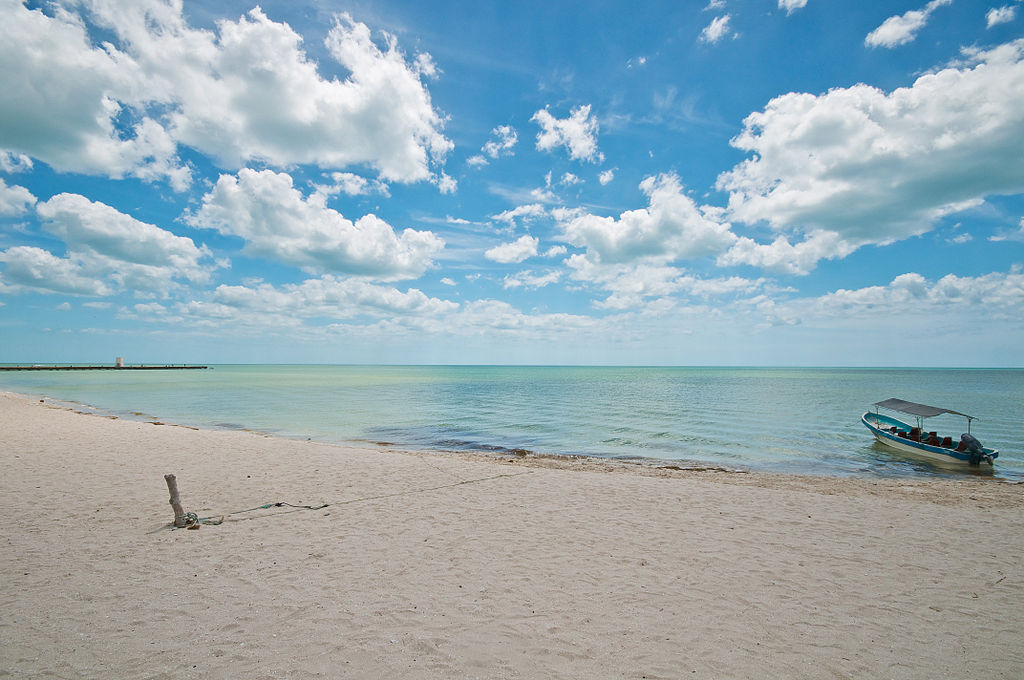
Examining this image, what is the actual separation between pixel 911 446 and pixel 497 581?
2365cm

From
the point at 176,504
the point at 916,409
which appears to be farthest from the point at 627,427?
the point at 176,504

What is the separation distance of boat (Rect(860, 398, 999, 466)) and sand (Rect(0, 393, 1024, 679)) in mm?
7570

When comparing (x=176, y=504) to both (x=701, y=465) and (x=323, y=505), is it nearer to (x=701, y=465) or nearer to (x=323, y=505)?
(x=323, y=505)

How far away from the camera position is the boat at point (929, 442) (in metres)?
18.9

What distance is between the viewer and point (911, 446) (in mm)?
→ 21781

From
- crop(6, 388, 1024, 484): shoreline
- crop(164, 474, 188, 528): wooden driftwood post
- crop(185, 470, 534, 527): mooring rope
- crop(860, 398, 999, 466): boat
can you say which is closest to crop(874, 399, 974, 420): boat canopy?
crop(860, 398, 999, 466): boat

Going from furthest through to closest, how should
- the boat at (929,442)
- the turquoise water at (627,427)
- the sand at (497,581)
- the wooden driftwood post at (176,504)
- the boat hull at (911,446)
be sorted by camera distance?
the turquoise water at (627,427) → the boat hull at (911,446) → the boat at (929,442) → the wooden driftwood post at (176,504) → the sand at (497,581)

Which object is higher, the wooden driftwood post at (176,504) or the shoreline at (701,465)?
the wooden driftwood post at (176,504)

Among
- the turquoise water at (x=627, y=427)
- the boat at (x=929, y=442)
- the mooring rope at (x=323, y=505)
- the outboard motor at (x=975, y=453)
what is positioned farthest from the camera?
the turquoise water at (x=627, y=427)

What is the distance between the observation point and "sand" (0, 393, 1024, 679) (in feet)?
17.0

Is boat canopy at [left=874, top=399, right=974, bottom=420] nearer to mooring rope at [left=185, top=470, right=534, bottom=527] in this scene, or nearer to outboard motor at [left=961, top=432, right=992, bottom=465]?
outboard motor at [left=961, top=432, right=992, bottom=465]

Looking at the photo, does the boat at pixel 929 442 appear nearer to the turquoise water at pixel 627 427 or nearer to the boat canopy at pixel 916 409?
the boat canopy at pixel 916 409

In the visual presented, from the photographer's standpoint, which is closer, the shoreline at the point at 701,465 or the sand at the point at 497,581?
the sand at the point at 497,581

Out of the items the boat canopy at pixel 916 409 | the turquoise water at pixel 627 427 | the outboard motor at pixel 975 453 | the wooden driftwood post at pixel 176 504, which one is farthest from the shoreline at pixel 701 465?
the wooden driftwood post at pixel 176 504
